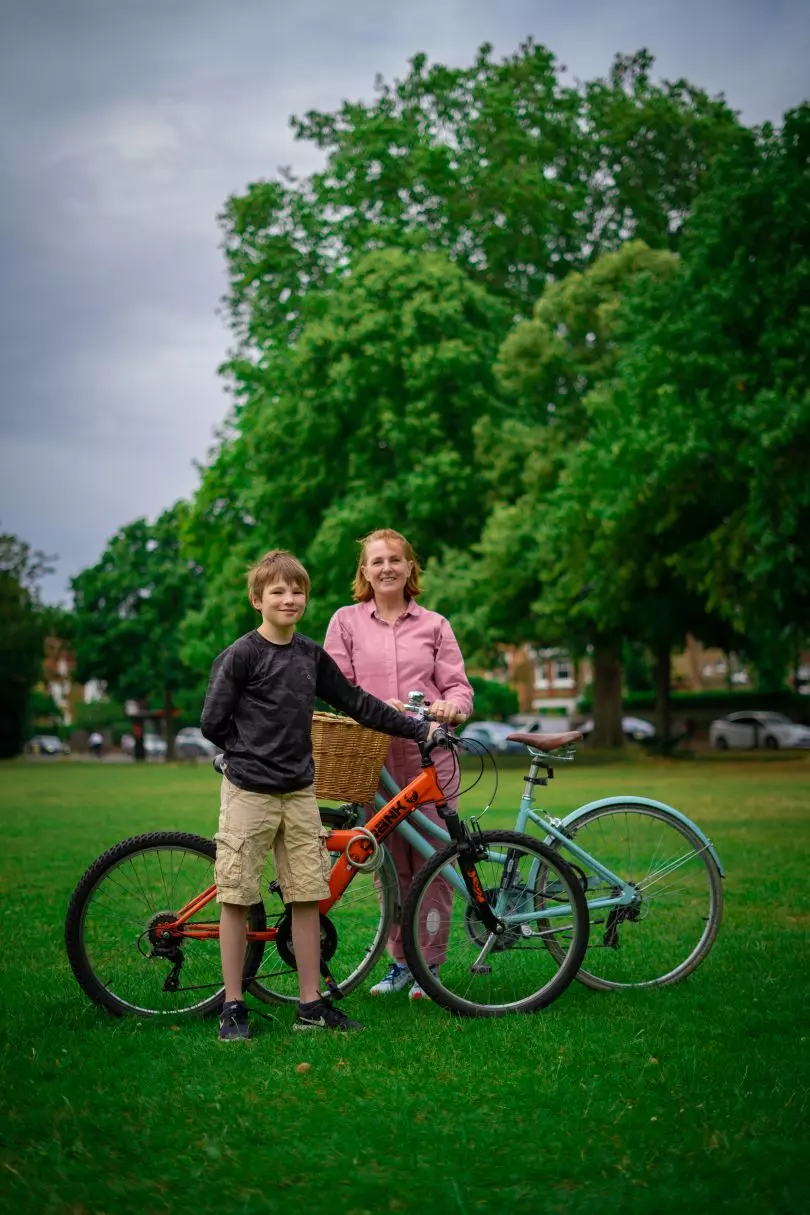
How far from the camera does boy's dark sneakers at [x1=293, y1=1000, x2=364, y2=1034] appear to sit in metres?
5.23

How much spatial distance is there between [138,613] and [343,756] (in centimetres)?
5586

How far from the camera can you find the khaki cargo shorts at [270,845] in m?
5.23

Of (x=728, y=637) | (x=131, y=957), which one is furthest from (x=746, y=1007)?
(x=728, y=637)

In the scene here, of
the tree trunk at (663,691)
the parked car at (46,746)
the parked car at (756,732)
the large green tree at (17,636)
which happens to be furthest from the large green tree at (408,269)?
the parked car at (46,746)

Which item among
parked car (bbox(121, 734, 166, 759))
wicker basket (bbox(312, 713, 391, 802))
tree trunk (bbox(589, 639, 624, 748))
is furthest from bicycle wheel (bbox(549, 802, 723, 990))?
parked car (bbox(121, 734, 166, 759))

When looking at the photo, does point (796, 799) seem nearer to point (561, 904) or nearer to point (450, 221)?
point (561, 904)

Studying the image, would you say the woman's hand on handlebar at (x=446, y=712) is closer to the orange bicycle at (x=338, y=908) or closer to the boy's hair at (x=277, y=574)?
the orange bicycle at (x=338, y=908)

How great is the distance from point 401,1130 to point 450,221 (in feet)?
112

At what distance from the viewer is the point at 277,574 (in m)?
5.34

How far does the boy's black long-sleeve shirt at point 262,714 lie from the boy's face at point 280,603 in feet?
0.31

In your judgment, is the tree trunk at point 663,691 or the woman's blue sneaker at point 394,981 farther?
the tree trunk at point 663,691

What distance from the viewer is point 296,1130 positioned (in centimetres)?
397

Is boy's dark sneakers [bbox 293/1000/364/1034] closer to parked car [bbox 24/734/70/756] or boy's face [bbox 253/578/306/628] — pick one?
boy's face [bbox 253/578/306/628]

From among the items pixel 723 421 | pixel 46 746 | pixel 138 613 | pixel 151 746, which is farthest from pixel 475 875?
pixel 46 746
